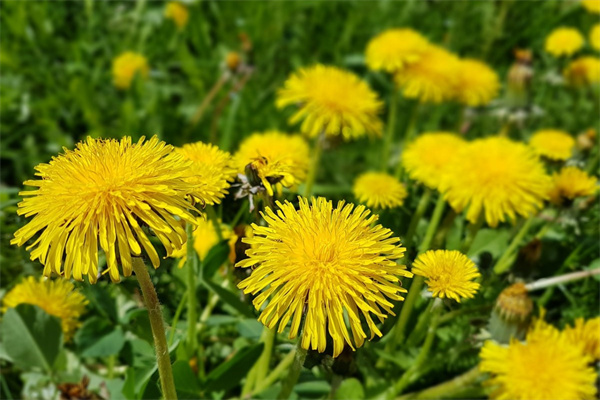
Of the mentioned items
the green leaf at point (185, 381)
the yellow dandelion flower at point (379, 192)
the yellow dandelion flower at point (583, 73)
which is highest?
the yellow dandelion flower at point (583, 73)

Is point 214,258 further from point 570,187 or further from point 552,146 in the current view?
point 552,146

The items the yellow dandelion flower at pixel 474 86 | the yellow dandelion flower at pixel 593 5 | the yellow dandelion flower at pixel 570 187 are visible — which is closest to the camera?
the yellow dandelion flower at pixel 570 187

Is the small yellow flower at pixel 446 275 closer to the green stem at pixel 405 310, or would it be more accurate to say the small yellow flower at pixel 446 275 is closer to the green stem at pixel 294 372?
the green stem at pixel 405 310

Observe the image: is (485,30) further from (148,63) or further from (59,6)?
(59,6)

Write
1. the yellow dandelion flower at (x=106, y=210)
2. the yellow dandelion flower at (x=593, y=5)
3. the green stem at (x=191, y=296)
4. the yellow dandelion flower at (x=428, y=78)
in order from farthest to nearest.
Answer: the yellow dandelion flower at (x=593, y=5)
the yellow dandelion flower at (x=428, y=78)
the green stem at (x=191, y=296)
the yellow dandelion flower at (x=106, y=210)

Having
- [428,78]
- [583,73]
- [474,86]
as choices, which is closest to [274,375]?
[428,78]

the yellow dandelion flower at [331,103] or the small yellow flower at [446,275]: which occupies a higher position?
the yellow dandelion flower at [331,103]

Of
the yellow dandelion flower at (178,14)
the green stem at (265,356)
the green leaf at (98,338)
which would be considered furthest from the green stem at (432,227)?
the yellow dandelion flower at (178,14)
